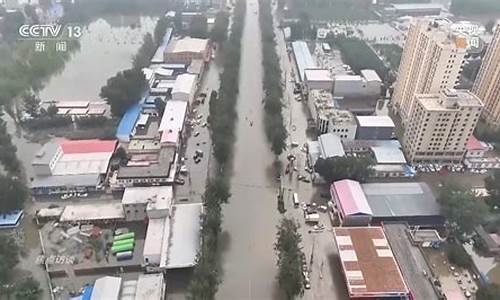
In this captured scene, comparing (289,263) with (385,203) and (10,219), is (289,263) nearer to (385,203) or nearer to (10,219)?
(385,203)

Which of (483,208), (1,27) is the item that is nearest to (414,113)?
(483,208)

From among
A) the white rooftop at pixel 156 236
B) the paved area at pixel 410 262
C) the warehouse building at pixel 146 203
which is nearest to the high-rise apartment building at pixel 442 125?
the paved area at pixel 410 262

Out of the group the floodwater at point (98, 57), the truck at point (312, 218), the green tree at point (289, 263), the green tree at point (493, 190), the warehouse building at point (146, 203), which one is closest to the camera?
the green tree at point (289, 263)

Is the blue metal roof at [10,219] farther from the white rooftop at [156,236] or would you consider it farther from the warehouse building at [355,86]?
the warehouse building at [355,86]

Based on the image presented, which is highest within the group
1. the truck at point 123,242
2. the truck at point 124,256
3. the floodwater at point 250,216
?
the truck at point 123,242

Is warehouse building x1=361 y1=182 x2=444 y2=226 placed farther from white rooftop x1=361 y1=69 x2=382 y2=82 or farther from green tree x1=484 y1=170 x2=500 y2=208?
white rooftop x1=361 y1=69 x2=382 y2=82

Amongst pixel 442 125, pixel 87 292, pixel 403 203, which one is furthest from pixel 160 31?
pixel 87 292
